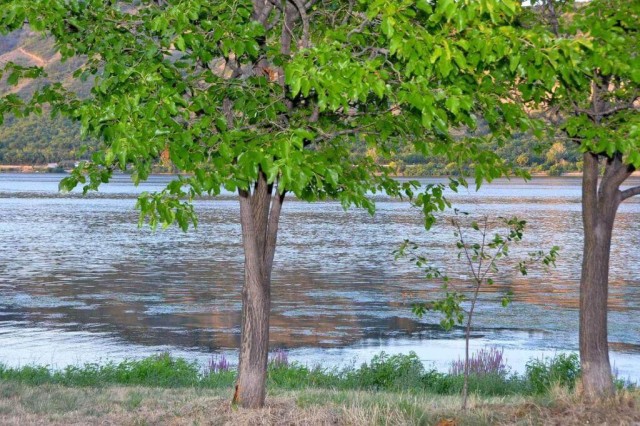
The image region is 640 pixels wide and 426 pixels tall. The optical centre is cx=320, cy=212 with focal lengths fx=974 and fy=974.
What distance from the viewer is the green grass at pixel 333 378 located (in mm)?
17719

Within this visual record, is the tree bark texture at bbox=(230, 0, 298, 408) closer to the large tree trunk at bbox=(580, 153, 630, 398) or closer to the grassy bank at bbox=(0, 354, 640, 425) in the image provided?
the grassy bank at bbox=(0, 354, 640, 425)

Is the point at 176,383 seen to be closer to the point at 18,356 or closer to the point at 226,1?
the point at 18,356

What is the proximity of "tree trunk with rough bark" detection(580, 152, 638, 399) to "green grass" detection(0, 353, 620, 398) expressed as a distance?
3.84m

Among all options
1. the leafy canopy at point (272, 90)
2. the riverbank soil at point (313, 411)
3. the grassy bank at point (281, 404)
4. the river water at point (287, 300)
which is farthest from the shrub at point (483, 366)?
the leafy canopy at point (272, 90)

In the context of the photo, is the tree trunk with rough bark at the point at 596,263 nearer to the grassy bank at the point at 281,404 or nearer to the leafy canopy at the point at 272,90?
the grassy bank at the point at 281,404

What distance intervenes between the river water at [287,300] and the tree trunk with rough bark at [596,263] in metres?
7.96

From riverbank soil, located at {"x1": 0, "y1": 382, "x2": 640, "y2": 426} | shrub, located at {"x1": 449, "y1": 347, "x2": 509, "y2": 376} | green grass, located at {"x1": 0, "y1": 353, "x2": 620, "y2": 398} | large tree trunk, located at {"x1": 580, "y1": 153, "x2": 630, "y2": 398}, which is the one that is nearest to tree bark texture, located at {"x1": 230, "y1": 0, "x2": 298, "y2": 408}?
riverbank soil, located at {"x1": 0, "y1": 382, "x2": 640, "y2": 426}

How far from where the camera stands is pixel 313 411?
37.6ft

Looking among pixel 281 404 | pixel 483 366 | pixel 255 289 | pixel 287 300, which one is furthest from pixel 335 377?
pixel 287 300

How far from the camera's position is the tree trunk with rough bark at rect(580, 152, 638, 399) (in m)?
13.5

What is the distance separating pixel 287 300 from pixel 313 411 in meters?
25.7

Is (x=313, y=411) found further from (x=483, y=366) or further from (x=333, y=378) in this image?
(x=483, y=366)

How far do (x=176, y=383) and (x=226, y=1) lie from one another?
986 centimetres

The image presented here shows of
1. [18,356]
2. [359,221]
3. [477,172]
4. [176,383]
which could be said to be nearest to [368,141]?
[477,172]
